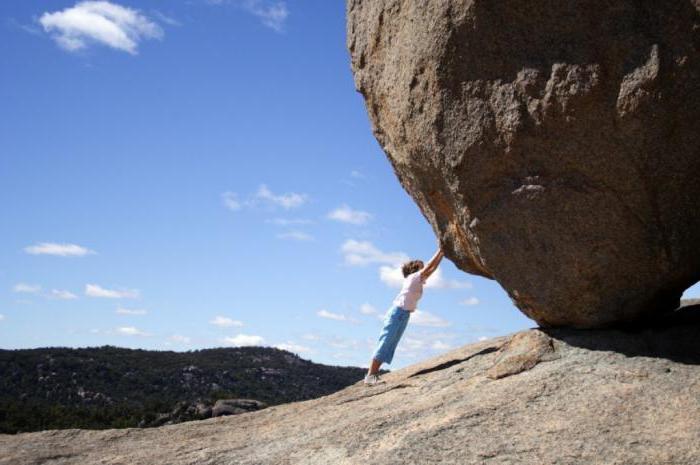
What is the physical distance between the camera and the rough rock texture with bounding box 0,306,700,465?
5.73 m

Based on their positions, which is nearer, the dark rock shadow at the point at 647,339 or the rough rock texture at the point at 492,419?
the rough rock texture at the point at 492,419

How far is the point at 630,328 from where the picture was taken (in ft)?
25.0

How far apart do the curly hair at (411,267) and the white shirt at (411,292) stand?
208mm

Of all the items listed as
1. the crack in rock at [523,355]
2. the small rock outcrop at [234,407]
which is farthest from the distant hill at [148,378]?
the crack in rock at [523,355]

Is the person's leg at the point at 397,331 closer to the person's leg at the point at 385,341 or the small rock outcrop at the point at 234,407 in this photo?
the person's leg at the point at 385,341

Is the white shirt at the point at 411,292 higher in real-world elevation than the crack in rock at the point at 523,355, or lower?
higher

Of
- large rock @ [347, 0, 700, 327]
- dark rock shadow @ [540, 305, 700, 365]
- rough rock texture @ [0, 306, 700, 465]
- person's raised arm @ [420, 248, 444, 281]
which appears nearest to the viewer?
rough rock texture @ [0, 306, 700, 465]

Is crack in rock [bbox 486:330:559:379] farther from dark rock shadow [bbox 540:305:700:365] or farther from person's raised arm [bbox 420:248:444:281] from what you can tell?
person's raised arm [bbox 420:248:444:281]

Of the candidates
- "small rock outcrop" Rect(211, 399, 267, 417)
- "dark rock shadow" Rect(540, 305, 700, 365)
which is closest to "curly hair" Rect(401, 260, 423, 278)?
"dark rock shadow" Rect(540, 305, 700, 365)

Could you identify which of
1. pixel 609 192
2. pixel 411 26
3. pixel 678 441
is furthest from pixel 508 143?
pixel 678 441

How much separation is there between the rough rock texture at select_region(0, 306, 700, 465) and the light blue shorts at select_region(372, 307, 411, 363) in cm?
39

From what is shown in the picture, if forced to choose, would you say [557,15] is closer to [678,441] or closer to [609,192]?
[609,192]

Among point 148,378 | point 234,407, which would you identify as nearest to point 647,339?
point 234,407

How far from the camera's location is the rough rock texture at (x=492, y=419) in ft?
18.8
